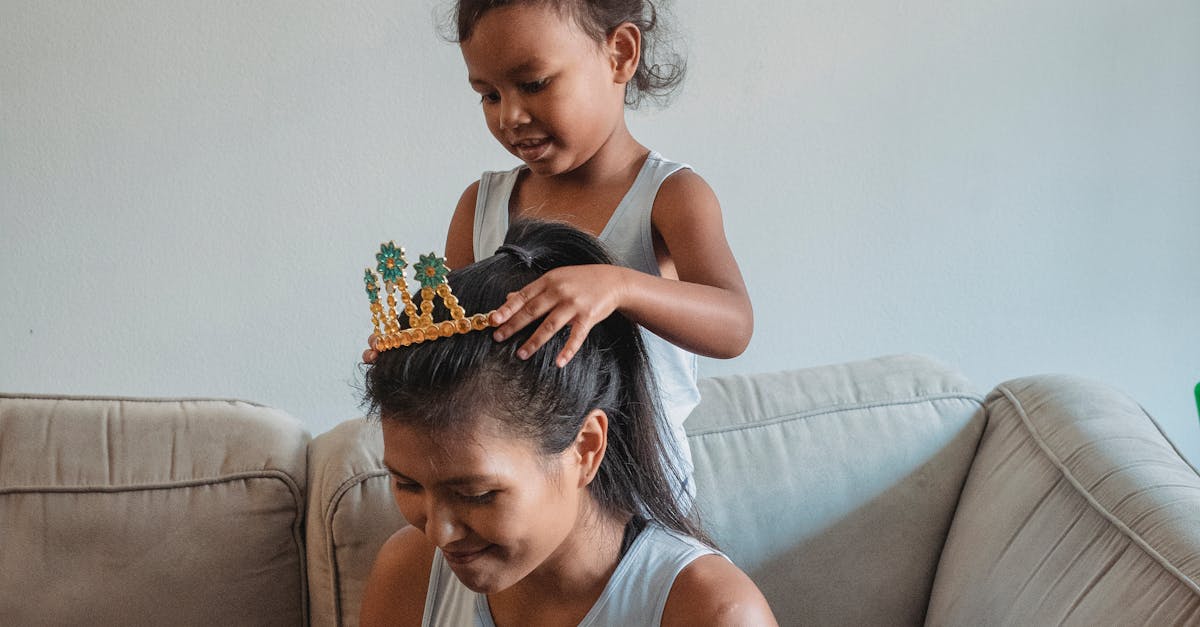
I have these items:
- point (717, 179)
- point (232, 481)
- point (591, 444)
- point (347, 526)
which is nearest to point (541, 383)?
point (591, 444)

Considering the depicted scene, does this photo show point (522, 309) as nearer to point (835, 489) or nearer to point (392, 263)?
point (392, 263)

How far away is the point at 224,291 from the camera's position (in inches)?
74.0

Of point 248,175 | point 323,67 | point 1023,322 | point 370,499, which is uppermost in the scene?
point 323,67

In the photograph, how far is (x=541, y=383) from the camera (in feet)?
3.43

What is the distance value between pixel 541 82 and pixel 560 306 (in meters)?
0.33

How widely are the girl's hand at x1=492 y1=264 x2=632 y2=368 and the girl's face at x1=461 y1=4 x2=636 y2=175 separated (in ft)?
0.91

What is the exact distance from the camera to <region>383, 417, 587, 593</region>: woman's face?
3.28ft

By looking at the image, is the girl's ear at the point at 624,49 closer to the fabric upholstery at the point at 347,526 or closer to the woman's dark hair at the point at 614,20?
the woman's dark hair at the point at 614,20

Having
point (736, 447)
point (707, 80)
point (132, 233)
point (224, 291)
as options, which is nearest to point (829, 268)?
point (707, 80)

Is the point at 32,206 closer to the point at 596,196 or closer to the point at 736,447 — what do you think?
the point at 596,196

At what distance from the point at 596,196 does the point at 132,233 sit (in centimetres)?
91

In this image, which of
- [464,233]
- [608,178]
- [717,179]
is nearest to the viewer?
[608,178]

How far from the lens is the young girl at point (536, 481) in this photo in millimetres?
1009

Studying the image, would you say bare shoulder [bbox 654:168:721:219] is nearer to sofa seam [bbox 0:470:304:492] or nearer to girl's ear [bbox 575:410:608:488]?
girl's ear [bbox 575:410:608:488]
